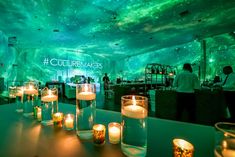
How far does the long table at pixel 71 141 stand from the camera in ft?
1.51

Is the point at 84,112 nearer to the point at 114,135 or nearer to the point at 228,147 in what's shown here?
the point at 114,135

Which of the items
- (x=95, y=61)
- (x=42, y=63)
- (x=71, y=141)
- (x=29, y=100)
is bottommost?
(x=71, y=141)

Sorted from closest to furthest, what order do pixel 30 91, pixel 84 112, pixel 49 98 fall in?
pixel 84 112 < pixel 49 98 < pixel 30 91

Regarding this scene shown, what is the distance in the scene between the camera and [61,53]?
10148mm

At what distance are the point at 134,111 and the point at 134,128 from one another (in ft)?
0.18

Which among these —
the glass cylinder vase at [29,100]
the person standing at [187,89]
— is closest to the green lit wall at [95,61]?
the person standing at [187,89]

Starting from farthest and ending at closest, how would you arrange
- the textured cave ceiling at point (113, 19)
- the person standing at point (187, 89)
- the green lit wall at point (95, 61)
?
1. the green lit wall at point (95, 61)
2. the textured cave ceiling at point (113, 19)
3. the person standing at point (187, 89)

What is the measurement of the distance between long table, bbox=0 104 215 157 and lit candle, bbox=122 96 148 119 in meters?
0.12

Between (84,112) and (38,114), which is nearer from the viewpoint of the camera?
(84,112)

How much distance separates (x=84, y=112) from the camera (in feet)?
2.02

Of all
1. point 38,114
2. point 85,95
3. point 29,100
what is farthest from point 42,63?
point 85,95

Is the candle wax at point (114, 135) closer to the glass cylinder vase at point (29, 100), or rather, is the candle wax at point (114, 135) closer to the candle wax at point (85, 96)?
the candle wax at point (85, 96)

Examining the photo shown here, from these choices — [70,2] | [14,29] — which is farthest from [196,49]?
[14,29]

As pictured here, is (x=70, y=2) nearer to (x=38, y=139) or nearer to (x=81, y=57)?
(x=38, y=139)
